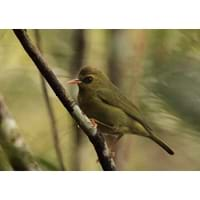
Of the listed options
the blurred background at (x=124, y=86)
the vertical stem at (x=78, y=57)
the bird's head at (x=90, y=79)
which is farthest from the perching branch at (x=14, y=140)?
the bird's head at (x=90, y=79)

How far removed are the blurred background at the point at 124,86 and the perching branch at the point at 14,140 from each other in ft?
0.08

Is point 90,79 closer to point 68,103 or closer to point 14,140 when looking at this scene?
point 68,103

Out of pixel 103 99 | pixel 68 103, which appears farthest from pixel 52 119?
pixel 103 99

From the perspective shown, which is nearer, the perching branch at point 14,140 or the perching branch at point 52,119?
the perching branch at point 14,140

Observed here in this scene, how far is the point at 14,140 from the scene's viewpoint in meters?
2.29

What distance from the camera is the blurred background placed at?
2.33 meters

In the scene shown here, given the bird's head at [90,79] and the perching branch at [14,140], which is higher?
the bird's head at [90,79]

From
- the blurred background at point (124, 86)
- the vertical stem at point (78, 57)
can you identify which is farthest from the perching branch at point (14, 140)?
the vertical stem at point (78, 57)

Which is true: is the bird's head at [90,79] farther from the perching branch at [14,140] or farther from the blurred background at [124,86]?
the perching branch at [14,140]

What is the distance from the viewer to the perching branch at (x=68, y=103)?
2348mm

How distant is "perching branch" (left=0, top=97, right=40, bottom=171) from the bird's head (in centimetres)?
29

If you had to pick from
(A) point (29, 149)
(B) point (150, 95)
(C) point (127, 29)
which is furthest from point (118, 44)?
(A) point (29, 149)

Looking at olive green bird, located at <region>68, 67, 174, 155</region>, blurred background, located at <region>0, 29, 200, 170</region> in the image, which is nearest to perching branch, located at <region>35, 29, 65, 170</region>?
blurred background, located at <region>0, 29, 200, 170</region>
